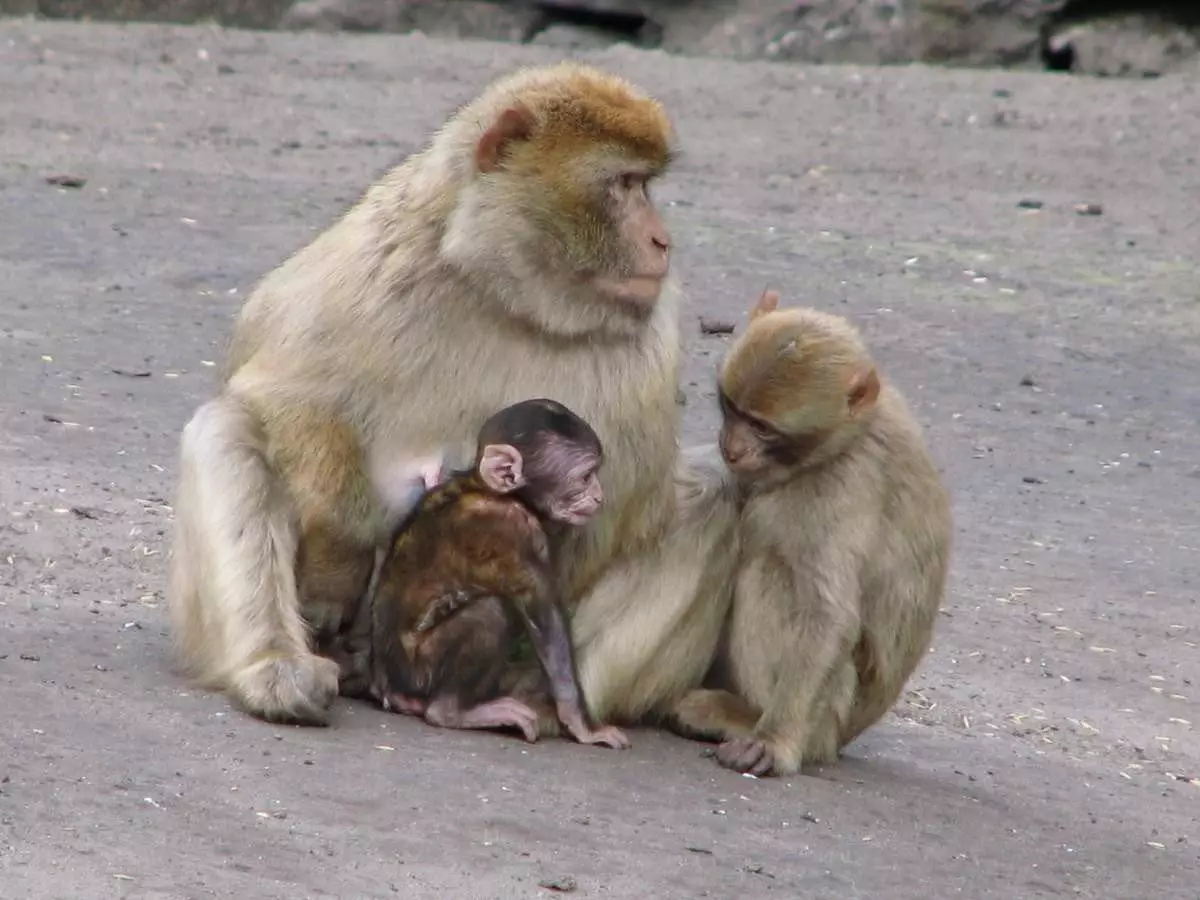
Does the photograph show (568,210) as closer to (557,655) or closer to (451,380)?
(451,380)

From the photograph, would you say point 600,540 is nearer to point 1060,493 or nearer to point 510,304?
point 510,304

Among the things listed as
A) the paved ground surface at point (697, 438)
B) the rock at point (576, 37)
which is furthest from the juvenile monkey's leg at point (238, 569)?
the rock at point (576, 37)

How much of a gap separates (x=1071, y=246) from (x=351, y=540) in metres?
8.53

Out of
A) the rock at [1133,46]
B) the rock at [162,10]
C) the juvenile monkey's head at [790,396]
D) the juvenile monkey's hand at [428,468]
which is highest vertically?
the rock at [1133,46]

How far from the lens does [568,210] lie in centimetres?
571

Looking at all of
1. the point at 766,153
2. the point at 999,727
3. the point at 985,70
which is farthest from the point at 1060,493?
the point at 985,70

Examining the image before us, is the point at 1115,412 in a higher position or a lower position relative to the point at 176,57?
lower

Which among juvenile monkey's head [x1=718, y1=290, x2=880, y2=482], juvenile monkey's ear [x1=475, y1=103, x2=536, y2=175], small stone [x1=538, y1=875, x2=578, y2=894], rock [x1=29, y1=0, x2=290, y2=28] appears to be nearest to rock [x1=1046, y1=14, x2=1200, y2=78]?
rock [x1=29, y1=0, x2=290, y2=28]

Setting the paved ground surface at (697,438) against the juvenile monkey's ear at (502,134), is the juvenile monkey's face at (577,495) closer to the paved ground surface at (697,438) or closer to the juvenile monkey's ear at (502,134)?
the paved ground surface at (697,438)

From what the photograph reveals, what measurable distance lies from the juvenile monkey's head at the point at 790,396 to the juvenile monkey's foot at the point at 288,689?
3.89ft

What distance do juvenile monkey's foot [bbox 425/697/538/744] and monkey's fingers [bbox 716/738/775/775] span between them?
482 millimetres

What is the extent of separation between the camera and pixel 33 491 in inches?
311

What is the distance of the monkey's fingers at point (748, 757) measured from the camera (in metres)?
5.86

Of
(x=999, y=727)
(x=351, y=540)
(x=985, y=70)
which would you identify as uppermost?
(x=985, y=70)
